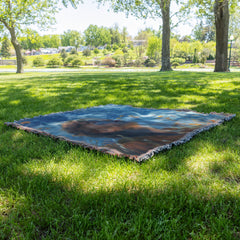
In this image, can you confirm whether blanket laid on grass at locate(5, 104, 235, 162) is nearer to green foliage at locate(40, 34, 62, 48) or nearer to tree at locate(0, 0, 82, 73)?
tree at locate(0, 0, 82, 73)

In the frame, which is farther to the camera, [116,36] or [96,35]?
[116,36]

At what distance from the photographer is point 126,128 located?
3195 millimetres

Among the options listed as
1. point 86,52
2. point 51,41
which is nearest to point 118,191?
point 86,52

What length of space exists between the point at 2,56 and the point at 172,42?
47707 mm

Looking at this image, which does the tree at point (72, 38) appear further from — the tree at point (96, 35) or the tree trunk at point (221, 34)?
the tree trunk at point (221, 34)

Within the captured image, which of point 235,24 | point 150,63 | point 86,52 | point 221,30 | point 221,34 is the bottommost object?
point 150,63

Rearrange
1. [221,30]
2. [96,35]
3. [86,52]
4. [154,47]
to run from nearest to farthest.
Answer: [221,30] → [154,47] → [86,52] → [96,35]

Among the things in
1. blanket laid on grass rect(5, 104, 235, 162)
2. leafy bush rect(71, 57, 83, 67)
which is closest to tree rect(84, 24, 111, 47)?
leafy bush rect(71, 57, 83, 67)

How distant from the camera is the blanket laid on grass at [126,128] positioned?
2504mm

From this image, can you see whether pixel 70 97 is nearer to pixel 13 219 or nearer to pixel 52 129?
pixel 52 129

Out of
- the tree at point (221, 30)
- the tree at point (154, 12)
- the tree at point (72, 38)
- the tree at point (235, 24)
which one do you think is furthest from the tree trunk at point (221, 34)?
the tree at point (72, 38)

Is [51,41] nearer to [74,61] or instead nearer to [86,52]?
[86,52]

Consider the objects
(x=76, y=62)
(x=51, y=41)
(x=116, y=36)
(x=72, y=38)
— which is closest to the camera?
(x=76, y=62)

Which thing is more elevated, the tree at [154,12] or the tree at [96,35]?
the tree at [96,35]
